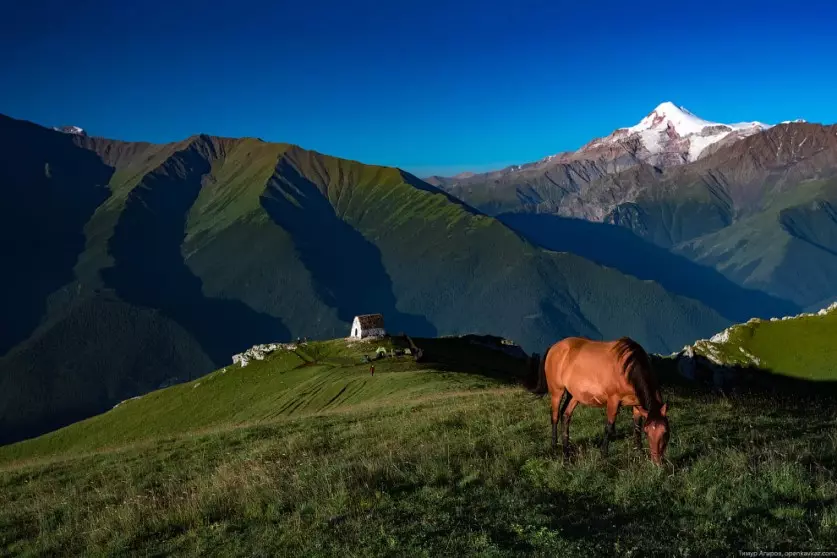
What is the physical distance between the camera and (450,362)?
7469 cm

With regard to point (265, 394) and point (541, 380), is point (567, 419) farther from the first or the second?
point (265, 394)

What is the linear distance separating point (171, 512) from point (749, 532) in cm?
1306

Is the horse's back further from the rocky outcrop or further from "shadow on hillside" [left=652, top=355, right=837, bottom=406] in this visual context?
the rocky outcrop

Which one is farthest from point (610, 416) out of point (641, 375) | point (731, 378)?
point (731, 378)

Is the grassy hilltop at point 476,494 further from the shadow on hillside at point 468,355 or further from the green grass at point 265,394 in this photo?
the shadow on hillside at point 468,355

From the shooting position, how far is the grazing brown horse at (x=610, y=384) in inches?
556

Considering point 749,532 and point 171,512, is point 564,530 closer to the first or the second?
point 749,532

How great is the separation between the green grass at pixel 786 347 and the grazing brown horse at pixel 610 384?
77349 millimetres

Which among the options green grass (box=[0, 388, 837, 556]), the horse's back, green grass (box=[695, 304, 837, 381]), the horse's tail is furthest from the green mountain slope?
the horse's back

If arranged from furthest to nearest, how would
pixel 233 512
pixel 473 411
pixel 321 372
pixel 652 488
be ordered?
pixel 321 372 < pixel 473 411 < pixel 233 512 < pixel 652 488

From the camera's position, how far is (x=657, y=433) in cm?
1386

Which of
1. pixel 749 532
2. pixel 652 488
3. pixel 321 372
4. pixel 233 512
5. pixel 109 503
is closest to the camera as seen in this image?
pixel 749 532

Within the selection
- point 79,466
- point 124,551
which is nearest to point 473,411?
point 124,551

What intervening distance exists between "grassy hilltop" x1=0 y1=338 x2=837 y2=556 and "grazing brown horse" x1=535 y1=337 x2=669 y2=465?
0.78 meters
